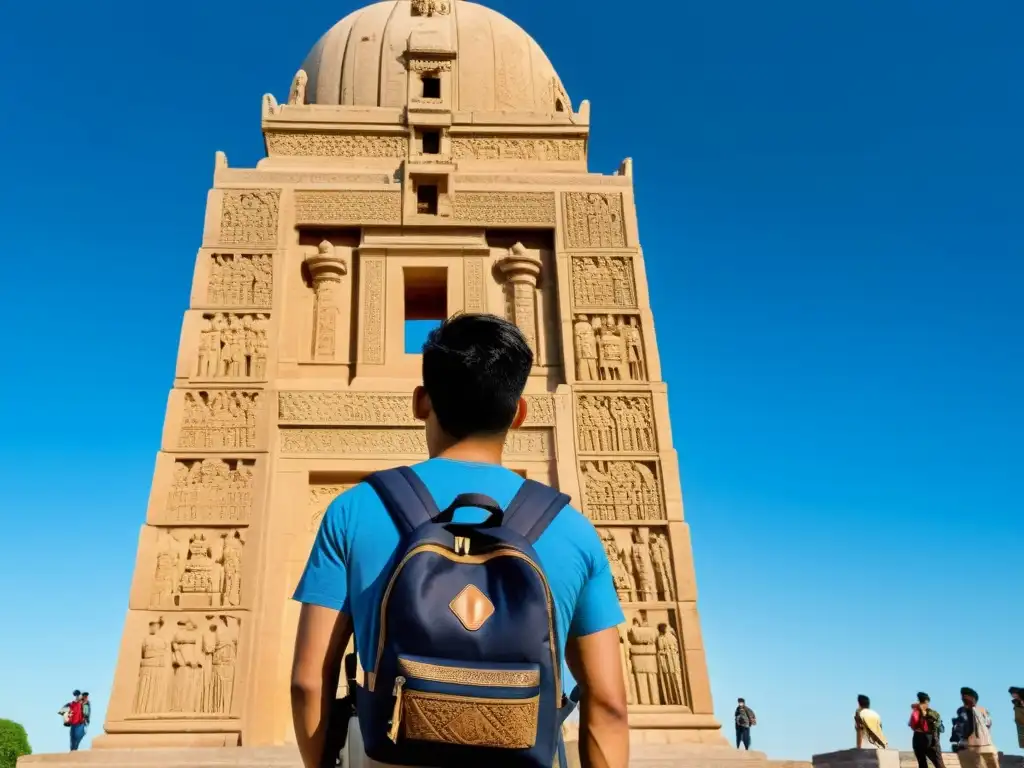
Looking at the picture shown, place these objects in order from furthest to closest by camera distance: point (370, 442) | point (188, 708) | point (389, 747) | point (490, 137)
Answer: point (490, 137) < point (370, 442) < point (188, 708) < point (389, 747)

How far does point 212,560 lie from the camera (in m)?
10.5

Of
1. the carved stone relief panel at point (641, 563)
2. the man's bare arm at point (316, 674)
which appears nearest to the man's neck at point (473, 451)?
the man's bare arm at point (316, 674)

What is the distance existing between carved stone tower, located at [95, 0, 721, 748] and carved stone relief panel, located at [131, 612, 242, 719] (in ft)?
0.07

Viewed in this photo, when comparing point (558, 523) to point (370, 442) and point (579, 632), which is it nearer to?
point (579, 632)

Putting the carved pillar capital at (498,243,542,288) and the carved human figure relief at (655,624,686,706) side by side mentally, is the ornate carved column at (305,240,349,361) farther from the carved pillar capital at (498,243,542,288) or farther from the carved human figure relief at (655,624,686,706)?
the carved human figure relief at (655,624,686,706)

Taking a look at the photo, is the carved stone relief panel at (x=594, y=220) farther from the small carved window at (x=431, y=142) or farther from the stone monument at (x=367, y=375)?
the small carved window at (x=431, y=142)

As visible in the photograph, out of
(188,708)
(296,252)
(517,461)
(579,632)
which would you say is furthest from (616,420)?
(579,632)

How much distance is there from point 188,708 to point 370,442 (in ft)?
12.3

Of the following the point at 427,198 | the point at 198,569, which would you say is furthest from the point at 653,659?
the point at 427,198

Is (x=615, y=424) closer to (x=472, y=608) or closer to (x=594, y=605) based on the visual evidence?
(x=594, y=605)

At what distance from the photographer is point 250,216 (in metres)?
12.9

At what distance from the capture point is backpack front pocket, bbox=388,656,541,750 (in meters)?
1.71

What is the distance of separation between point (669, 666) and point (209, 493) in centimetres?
608

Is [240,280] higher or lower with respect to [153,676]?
higher
